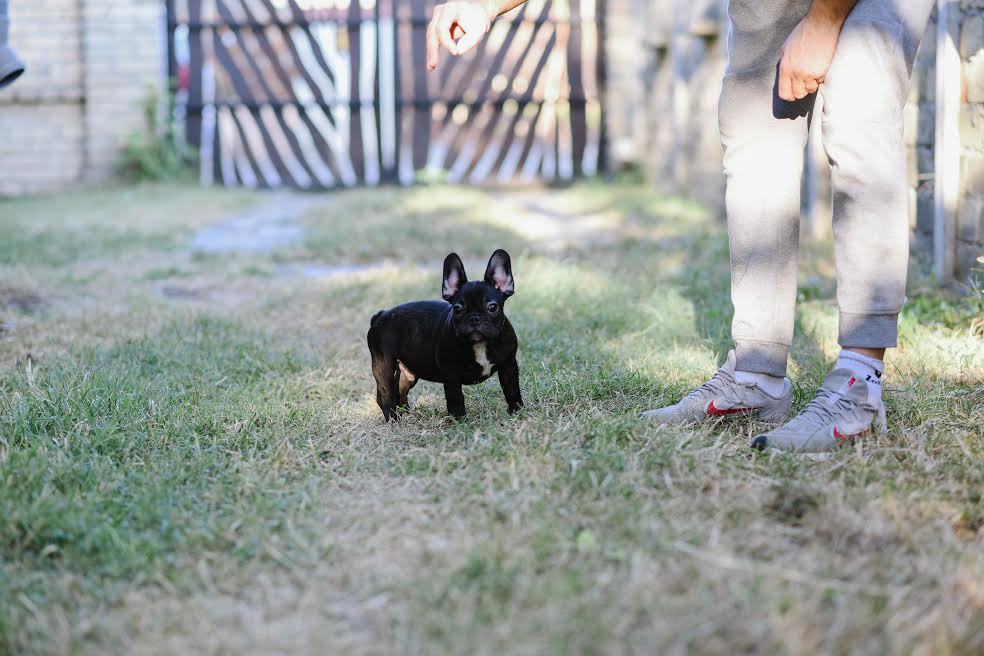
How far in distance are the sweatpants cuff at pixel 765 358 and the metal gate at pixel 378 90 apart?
8338mm

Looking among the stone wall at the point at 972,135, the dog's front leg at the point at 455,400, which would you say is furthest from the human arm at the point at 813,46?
the stone wall at the point at 972,135

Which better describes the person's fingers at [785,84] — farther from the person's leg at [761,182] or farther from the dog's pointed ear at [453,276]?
the dog's pointed ear at [453,276]

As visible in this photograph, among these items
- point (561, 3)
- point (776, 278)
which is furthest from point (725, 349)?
point (561, 3)

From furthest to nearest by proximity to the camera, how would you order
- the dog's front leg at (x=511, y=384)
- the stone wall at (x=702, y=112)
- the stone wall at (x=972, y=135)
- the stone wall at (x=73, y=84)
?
the stone wall at (x=73, y=84) < the stone wall at (x=702, y=112) < the stone wall at (x=972, y=135) < the dog's front leg at (x=511, y=384)

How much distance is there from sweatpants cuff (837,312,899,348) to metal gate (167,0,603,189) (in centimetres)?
851

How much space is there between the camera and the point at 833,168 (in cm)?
239

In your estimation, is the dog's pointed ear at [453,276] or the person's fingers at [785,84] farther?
the dog's pointed ear at [453,276]

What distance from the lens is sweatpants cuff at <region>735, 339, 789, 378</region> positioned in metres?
2.54

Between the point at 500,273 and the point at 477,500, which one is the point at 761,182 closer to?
the point at 500,273

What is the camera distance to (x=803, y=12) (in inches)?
97.0

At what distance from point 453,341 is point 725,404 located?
0.67m

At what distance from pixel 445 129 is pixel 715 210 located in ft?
13.7

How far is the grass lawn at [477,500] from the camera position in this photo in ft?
5.27

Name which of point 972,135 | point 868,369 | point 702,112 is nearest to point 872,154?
point 868,369
